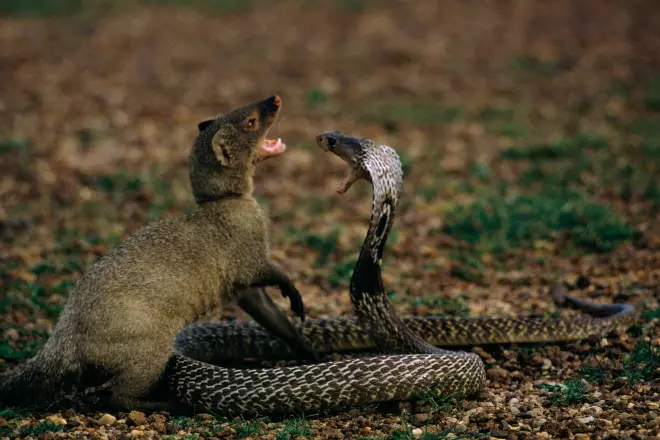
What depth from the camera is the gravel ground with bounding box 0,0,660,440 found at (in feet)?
18.4

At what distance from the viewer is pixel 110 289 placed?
552 centimetres

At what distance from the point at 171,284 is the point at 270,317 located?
85 centimetres

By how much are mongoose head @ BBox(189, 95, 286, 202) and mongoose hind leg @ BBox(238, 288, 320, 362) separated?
2.43 feet

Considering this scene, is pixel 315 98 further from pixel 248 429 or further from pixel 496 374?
pixel 248 429

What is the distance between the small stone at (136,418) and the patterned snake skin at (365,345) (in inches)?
10.2

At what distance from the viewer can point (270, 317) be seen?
6.26 metres

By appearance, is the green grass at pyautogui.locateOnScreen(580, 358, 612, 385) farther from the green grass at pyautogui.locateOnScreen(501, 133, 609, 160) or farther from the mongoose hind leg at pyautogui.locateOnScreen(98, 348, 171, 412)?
the green grass at pyautogui.locateOnScreen(501, 133, 609, 160)

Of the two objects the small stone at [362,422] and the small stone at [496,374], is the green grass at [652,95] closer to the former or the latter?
the small stone at [496,374]

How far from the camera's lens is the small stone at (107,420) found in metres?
5.41

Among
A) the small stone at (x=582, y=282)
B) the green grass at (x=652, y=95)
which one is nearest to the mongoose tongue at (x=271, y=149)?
the small stone at (x=582, y=282)

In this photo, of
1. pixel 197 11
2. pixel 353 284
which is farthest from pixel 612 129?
pixel 197 11

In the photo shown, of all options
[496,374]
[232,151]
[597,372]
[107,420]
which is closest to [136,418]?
[107,420]

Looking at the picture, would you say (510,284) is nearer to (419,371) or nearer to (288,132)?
(419,371)

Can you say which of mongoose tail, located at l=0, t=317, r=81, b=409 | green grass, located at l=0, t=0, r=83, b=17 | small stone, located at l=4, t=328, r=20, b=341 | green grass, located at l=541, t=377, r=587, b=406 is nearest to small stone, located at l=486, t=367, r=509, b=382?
green grass, located at l=541, t=377, r=587, b=406
